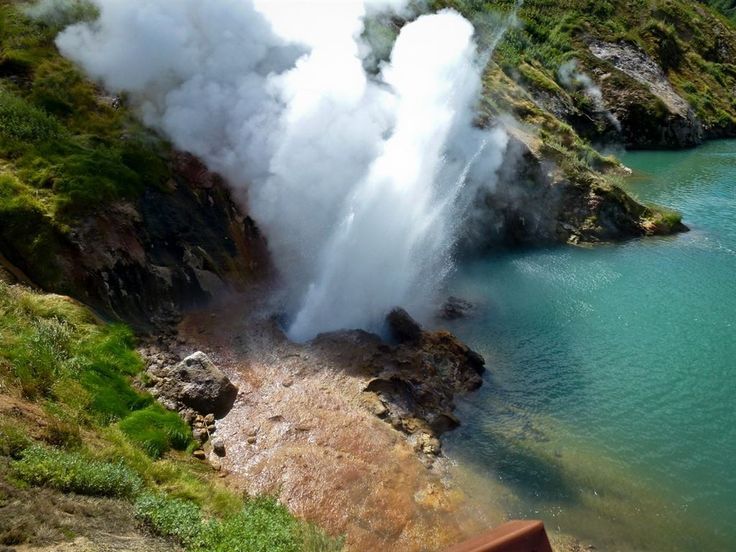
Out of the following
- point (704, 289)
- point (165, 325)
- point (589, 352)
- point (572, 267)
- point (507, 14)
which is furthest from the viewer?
point (507, 14)

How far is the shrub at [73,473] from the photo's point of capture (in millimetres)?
5461

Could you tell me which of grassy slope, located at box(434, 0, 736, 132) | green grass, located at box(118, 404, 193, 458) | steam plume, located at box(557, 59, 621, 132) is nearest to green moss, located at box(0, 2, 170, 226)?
green grass, located at box(118, 404, 193, 458)

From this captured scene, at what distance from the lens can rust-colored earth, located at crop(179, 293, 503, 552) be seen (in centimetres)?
836

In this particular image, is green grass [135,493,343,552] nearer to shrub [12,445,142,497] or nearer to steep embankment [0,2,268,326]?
shrub [12,445,142,497]

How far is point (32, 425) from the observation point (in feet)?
21.4

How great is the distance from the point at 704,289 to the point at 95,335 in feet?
56.1

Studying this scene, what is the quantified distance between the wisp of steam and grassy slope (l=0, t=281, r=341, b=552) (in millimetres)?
5383

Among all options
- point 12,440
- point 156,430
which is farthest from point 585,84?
point 12,440

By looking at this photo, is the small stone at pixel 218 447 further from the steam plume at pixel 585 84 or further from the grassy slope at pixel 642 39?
the steam plume at pixel 585 84

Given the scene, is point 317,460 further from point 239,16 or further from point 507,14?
point 507,14

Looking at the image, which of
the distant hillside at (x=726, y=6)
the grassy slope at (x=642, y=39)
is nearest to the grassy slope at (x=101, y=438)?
the grassy slope at (x=642, y=39)

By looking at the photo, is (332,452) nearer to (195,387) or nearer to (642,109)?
(195,387)

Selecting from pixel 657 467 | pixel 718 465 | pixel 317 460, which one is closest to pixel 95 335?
pixel 317 460

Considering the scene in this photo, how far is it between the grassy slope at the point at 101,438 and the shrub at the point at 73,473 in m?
0.01
